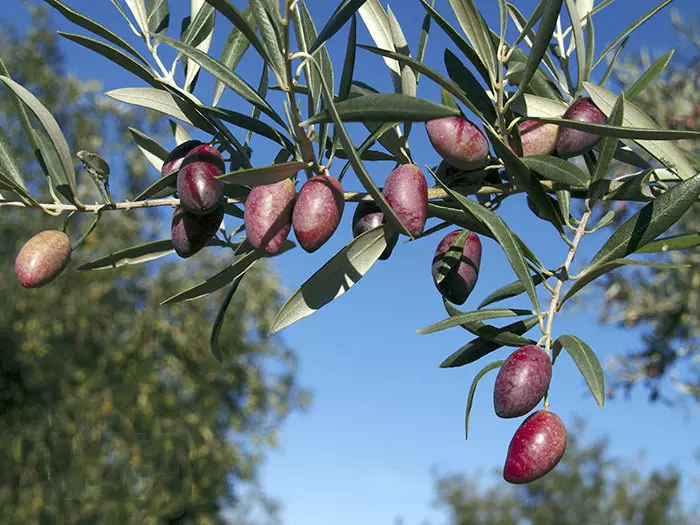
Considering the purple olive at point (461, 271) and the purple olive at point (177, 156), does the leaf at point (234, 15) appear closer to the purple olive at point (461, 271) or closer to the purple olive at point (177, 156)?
the purple olive at point (177, 156)

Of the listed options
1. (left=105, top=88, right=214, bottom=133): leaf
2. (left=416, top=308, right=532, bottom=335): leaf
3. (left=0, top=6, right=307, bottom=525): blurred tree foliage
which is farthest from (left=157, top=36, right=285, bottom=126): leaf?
(left=0, top=6, right=307, bottom=525): blurred tree foliage

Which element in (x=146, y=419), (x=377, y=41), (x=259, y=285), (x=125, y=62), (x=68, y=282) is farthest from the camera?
(x=259, y=285)

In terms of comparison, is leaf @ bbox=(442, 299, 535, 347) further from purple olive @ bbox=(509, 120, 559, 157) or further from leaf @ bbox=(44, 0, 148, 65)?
leaf @ bbox=(44, 0, 148, 65)

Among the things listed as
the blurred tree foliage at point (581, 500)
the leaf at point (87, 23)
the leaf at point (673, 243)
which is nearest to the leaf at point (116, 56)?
the leaf at point (87, 23)

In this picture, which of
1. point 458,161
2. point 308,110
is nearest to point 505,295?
point 458,161

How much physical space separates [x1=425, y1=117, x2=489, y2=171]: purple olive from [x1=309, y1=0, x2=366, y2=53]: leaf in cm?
14

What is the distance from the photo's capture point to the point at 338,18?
733 millimetres

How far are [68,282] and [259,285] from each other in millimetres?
2395

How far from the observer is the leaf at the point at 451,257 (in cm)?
86

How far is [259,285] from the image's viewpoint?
10.2 metres

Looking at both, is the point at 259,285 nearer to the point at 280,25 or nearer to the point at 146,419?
the point at 146,419

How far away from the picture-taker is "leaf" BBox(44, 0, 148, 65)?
79cm

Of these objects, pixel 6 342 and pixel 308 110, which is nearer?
pixel 308 110

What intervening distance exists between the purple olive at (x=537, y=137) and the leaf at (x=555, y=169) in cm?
4
